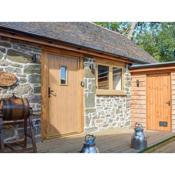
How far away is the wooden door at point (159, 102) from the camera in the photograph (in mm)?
8578

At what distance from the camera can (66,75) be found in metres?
7.38

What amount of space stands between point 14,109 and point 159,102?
4.95m

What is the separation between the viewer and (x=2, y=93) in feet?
19.0

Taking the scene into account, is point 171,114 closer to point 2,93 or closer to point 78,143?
point 78,143

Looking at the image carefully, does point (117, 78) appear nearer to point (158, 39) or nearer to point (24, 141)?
point (24, 141)

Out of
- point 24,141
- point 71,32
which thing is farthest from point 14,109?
point 71,32

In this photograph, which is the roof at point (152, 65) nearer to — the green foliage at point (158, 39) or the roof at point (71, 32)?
the roof at point (71, 32)

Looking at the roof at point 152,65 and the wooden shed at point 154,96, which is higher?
the roof at point 152,65

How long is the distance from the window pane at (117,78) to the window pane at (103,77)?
1.47 ft

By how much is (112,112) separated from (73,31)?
8.93 ft

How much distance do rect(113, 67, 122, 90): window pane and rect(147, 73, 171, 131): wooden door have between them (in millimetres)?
896

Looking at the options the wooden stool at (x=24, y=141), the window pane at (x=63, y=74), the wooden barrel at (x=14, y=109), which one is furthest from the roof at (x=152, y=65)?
the wooden barrel at (x=14, y=109)

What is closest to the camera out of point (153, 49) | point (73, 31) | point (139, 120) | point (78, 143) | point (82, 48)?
point (78, 143)
